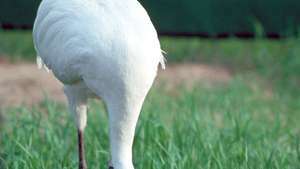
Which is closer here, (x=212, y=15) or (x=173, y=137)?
(x=173, y=137)

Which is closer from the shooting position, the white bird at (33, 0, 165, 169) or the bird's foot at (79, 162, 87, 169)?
the white bird at (33, 0, 165, 169)

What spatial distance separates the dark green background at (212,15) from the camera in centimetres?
898

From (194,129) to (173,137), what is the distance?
17 centimetres

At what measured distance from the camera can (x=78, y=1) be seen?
4352 mm

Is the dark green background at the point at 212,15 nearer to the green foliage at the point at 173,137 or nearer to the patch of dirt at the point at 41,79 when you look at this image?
the patch of dirt at the point at 41,79

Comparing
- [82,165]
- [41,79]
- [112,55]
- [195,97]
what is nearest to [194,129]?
[82,165]

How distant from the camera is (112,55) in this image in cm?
399

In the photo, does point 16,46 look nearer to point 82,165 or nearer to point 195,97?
point 195,97

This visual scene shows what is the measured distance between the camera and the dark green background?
898cm

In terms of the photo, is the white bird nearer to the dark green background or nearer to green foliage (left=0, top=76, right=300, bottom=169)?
green foliage (left=0, top=76, right=300, bottom=169)

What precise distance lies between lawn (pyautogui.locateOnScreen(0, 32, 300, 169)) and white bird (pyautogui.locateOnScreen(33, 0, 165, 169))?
59 cm

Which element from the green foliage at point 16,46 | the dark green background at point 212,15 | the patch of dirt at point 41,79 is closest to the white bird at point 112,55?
the patch of dirt at point 41,79

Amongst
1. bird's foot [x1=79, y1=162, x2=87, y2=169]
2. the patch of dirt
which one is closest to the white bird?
bird's foot [x1=79, y1=162, x2=87, y2=169]

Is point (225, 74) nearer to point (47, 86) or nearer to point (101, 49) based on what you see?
point (47, 86)
